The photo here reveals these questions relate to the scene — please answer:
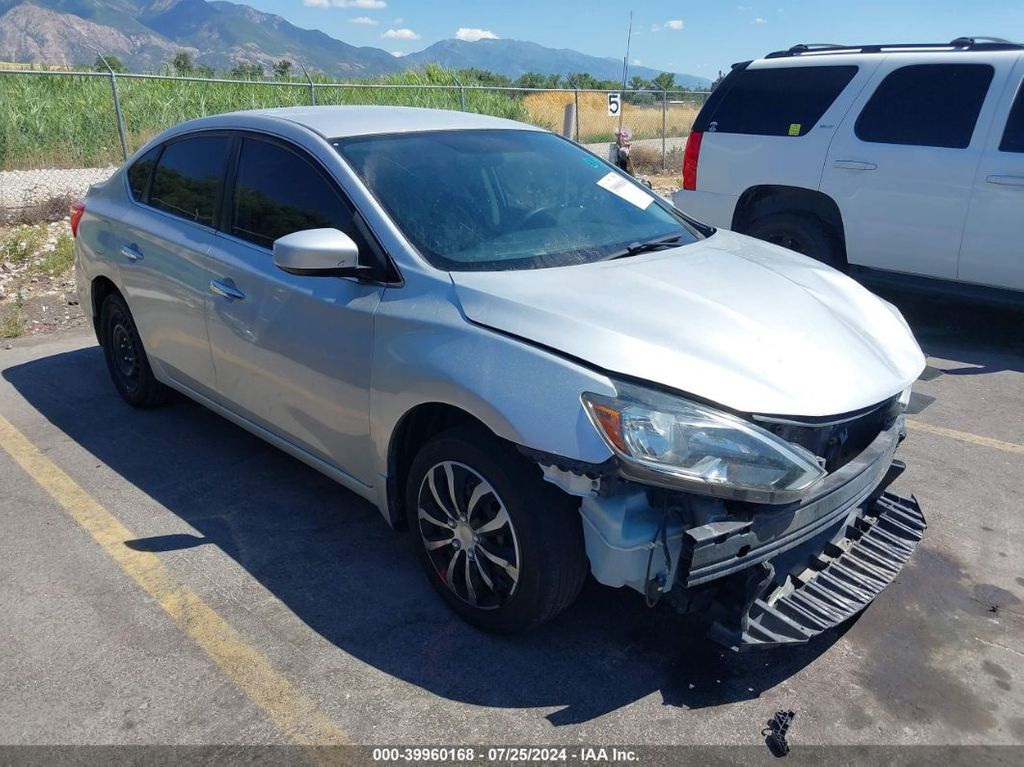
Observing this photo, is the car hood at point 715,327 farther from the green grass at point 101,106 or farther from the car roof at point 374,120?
the green grass at point 101,106

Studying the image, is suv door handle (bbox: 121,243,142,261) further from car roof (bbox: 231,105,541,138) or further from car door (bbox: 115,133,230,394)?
car roof (bbox: 231,105,541,138)

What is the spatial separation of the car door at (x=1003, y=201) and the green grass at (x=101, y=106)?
10337mm

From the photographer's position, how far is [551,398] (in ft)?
8.26

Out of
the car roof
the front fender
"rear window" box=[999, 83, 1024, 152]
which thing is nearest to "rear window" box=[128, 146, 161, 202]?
the car roof

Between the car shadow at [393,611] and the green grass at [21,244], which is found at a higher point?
the car shadow at [393,611]

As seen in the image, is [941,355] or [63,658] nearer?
[63,658]

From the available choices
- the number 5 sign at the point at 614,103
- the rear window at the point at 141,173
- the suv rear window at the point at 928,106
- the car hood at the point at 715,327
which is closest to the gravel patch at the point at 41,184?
the rear window at the point at 141,173

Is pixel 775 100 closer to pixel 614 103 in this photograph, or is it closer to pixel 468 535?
pixel 468 535

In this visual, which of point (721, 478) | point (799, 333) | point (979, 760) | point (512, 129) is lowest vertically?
point (979, 760)

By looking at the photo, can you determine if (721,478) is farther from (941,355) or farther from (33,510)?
(941,355)

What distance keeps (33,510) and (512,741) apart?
109 inches

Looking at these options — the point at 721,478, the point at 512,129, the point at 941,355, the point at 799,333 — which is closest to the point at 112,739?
the point at 721,478

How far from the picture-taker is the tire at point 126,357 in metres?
4.90

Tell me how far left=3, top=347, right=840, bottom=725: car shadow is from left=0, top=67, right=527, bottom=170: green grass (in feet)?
34.8
